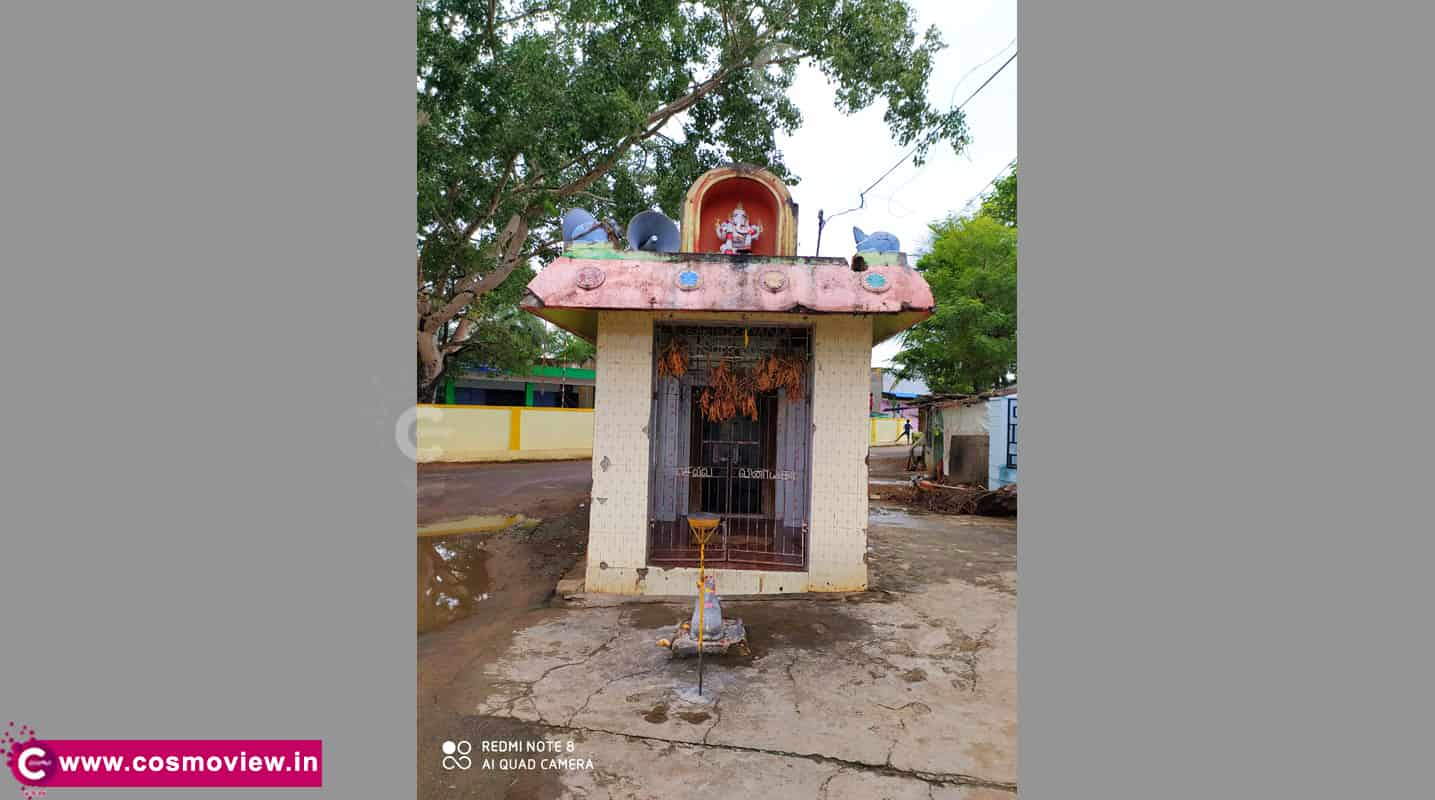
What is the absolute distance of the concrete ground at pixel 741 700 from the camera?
2.93 metres

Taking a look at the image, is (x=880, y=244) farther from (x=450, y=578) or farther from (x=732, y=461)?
(x=450, y=578)

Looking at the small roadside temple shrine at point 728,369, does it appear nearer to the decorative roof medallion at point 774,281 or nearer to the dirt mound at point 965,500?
the decorative roof medallion at point 774,281

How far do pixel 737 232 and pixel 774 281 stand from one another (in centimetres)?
152

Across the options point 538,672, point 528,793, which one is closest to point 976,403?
point 538,672

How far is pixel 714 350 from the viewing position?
6.75 meters

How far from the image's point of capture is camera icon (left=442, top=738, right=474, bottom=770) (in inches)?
117

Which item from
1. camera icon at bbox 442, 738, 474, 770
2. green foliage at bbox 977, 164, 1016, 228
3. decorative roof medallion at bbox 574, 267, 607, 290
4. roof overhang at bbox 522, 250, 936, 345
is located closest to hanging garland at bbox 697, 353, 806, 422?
roof overhang at bbox 522, 250, 936, 345

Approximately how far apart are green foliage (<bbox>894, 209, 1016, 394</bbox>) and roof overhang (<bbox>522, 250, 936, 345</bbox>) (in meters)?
9.00

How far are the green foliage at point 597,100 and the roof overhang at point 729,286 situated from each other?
3415 mm

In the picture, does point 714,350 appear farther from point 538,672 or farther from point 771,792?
point 771,792

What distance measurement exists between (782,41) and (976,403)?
863cm

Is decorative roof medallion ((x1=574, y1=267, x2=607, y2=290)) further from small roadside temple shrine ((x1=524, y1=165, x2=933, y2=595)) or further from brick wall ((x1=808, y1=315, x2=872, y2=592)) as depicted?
brick wall ((x1=808, y1=315, x2=872, y2=592))

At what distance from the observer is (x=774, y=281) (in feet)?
18.8

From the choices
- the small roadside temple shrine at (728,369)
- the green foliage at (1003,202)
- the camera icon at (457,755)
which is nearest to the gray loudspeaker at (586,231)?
the small roadside temple shrine at (728,369)
